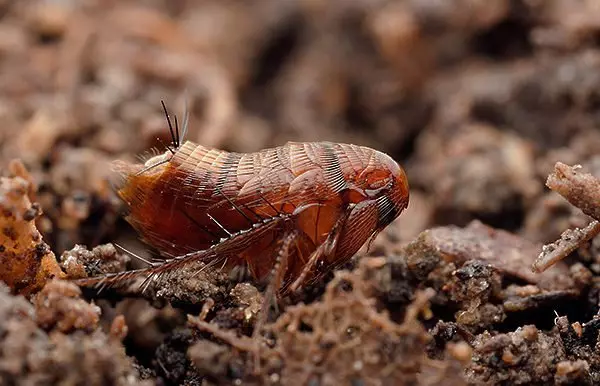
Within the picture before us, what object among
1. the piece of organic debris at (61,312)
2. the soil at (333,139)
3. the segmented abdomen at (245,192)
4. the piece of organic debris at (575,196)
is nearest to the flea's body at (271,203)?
the segmented abdomen at (245,192)

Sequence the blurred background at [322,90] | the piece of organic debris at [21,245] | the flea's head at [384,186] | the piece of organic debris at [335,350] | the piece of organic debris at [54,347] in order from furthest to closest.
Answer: the blurred background at [322,90]
the flea's head at [384,186]
the piece of organic debris at [21,245]
the piece of organic debris at [335,350]
the piece of organic debris at [54,347]

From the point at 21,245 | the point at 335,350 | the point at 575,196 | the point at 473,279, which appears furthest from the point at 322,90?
the point at 335,350

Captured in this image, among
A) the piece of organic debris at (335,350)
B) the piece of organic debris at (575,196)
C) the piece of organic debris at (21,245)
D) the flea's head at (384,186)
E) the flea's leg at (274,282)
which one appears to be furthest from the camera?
the flea's head at (384,186)

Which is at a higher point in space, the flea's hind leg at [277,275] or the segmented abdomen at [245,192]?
the segmented abdomen at [245,192]

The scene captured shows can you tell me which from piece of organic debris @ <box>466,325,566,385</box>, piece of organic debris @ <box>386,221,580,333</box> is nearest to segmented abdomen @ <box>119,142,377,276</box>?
piece of organic debris @ <box>386,221,580,333</box>

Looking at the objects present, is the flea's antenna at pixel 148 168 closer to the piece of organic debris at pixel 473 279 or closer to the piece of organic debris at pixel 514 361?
the piece of organic debris at pixel 473 279
